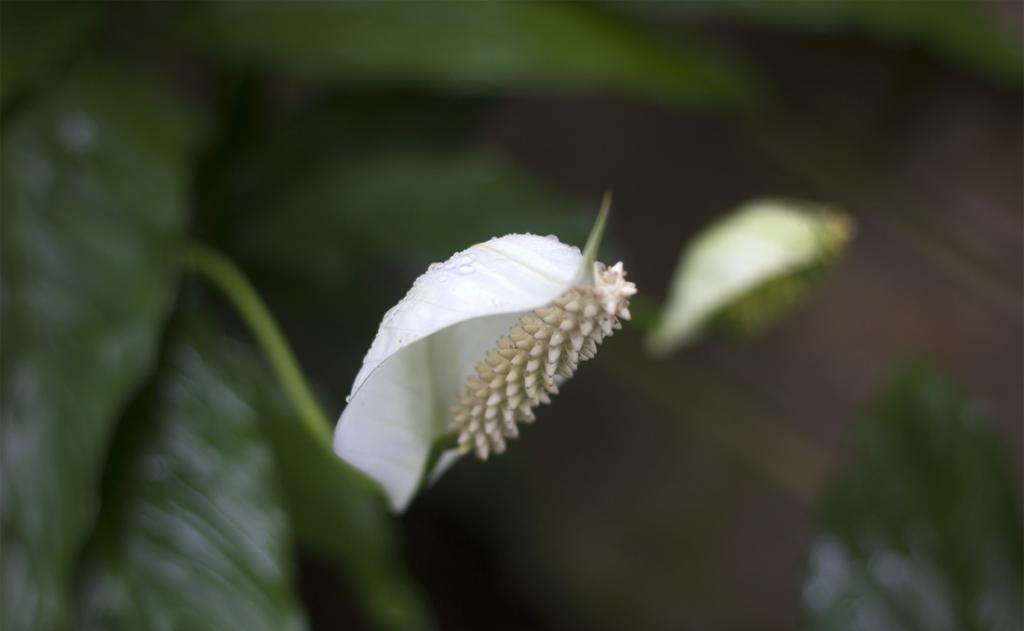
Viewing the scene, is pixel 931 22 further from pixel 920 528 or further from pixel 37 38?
pixel 37 38

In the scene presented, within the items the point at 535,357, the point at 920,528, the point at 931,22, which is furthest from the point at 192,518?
the point at 931,22

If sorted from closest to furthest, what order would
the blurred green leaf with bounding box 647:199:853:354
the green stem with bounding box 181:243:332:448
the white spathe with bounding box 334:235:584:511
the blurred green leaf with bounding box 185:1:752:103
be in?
1. the white spathe with bounding box 334:235:584:511
2. the green stem with bounding box 181:243:332:448
3. the blurred green leaf with bounding box 647:199:853:354
4. the blurred green leaf with bounding box 185:1:752:103

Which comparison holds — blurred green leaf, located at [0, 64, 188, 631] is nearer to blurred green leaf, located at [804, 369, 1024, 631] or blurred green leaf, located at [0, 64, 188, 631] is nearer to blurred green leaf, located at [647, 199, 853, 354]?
blurred green leaf, located at [647, 199, 853, 354]

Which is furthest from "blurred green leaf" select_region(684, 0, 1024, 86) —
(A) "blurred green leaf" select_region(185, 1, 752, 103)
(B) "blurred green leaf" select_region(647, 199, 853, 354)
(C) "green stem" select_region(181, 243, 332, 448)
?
(C) "green stem" select_region(181, 243, 332, 448)

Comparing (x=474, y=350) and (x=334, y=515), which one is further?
(x=334, y=515)

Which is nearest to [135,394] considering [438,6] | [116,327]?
[116,327]

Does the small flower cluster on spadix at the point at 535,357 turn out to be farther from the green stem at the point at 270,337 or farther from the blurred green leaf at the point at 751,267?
the blurred green leaf at the point at 751,267

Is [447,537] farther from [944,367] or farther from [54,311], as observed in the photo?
[54,311]
